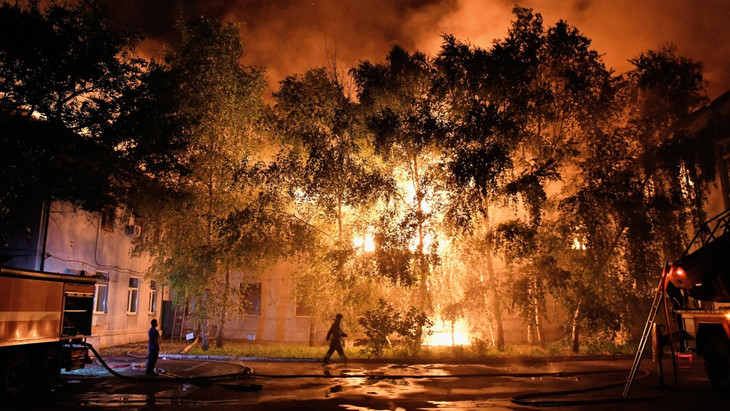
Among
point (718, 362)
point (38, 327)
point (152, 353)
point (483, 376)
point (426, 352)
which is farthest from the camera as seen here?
point (426, 352)

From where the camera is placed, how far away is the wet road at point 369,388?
10484mm

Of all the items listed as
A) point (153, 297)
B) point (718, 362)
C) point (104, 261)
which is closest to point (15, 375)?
point (104, 261)

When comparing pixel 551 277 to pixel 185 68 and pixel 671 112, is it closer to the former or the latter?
pixel 671 112

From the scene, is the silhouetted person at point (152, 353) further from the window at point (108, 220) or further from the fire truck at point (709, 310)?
the fire truck at point (709, 310)

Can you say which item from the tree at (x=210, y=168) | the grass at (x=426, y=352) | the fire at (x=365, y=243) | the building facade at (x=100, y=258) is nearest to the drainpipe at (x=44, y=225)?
the building facade at (x=100, y=258)

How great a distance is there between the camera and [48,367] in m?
13.2

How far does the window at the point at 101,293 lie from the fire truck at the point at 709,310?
22.1m

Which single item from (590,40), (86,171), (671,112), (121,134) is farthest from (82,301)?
(671,112)

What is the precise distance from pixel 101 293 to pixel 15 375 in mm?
12388

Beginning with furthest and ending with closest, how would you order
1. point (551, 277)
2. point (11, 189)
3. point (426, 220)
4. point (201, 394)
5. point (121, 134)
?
point (426, 220) < point (551, 277) < point (121, 134) < point (11, 189) < point (201, 394)

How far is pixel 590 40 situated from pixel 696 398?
15.3m

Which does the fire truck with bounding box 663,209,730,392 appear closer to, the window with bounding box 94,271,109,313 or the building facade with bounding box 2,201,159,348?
the building facade with bounding box 2,201,159,348

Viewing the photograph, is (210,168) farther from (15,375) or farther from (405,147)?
(15,375)

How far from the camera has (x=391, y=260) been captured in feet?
68.7
